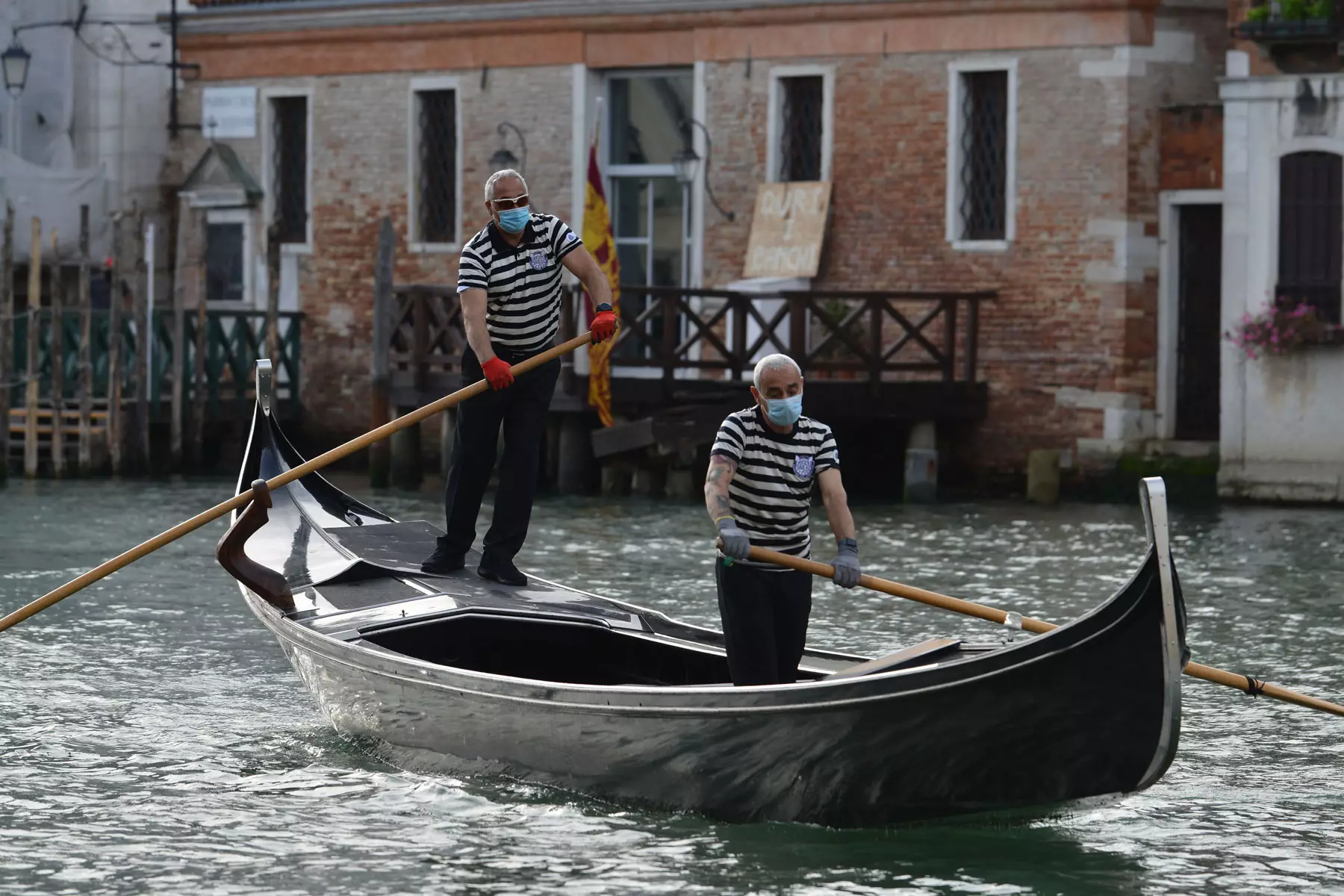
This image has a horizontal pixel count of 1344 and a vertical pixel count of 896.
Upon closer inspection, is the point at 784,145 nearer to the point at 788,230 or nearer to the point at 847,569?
the point at 788,230

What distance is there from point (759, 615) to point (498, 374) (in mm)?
1486

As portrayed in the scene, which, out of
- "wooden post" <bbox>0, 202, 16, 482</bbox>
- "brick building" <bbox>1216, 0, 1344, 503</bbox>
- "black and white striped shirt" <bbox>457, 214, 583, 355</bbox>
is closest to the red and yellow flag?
"wooden post" <bbox>0, 202, 16, 482</bbox>

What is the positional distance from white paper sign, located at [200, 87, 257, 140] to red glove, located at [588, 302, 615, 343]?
39.1 feet

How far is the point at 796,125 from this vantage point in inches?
650

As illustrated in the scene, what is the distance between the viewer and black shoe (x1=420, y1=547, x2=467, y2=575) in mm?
7414

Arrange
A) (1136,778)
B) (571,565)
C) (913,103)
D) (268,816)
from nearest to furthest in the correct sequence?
(1136,778) → (268,816) → (571,565) → (913,103)

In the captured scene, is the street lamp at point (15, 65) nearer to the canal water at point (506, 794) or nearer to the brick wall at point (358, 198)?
the brick wall at point (358, 198)

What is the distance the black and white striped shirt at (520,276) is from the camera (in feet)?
23.5

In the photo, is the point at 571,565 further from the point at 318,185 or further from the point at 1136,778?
the point at 318,185

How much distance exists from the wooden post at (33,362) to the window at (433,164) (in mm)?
3005

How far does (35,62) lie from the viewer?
18766 millimetres

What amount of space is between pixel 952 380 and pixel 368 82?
524 centimetres

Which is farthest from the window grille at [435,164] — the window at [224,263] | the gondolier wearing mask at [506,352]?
the gondolier wearing mask at [506,352]

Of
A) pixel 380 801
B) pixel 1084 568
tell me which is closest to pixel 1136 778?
pixel 380 801
